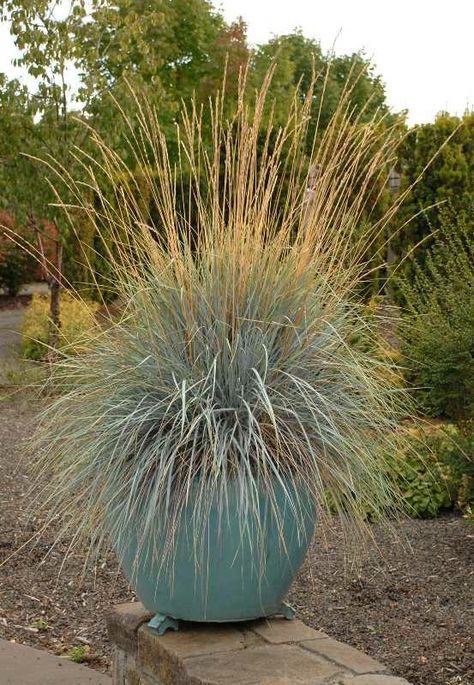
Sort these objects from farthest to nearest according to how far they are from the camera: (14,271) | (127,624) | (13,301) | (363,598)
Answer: (13,301)
(14,271)
(363,598)
(127,624)

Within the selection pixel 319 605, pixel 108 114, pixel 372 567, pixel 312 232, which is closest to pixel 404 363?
pixel 372 567

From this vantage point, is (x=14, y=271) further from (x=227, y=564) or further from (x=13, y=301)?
(x=227, y=564)

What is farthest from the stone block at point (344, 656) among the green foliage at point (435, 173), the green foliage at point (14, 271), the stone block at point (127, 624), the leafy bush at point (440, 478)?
the green foliage at point (14, 271)

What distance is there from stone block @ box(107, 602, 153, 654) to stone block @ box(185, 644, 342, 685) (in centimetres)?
37

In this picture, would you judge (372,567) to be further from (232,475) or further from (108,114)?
(108,114)

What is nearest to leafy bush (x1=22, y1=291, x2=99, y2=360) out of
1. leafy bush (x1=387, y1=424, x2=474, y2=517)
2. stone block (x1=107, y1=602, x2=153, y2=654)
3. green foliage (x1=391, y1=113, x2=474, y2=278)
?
green foliage (x1=391, y1=113, x2=474, y2=278)

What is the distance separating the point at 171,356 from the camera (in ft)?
9.23

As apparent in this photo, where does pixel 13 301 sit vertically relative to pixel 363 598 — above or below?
below

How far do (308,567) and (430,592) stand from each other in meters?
0.55

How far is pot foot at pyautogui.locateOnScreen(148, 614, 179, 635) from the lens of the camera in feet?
9.16

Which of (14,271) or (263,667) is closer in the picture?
(263,667)

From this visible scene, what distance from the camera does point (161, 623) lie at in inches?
110

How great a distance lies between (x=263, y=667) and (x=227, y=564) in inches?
11.9

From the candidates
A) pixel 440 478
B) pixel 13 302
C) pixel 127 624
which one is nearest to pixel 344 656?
pixel 127 624
